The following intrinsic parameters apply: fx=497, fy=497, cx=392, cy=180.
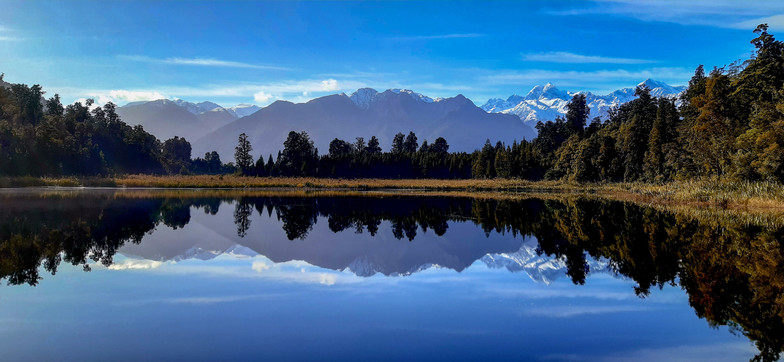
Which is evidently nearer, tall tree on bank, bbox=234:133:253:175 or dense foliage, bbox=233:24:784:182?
dense foliage, bbox=233:24:784:182

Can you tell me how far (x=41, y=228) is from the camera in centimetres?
1867

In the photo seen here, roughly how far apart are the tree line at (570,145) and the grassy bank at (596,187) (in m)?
2.71

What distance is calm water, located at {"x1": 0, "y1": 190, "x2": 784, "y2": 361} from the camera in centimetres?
728

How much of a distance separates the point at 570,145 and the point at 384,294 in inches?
3685

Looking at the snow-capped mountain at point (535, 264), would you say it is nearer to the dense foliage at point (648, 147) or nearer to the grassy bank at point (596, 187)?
the grassy bank at point (596, 187)

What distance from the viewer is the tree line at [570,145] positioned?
45031 mm

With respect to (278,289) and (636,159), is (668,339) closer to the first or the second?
(278,289)

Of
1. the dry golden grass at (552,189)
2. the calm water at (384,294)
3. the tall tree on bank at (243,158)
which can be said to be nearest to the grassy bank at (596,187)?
the dry golden grass at (552,189)

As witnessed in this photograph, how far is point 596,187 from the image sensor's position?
77500 millimetres

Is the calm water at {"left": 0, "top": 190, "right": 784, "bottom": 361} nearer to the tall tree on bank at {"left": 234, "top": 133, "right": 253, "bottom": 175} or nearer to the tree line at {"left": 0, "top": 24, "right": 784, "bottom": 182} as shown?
the tree line at {"left": 0, "top": 24, "right": 784, "bottom": 182}

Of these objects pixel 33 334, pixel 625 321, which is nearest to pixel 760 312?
pixel 625 321

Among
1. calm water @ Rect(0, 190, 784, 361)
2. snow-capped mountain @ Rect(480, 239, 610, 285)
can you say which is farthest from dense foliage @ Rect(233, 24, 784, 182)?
snow-capped mountain @ Rect(480, 239, 610, 285)

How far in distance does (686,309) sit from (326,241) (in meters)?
12.3

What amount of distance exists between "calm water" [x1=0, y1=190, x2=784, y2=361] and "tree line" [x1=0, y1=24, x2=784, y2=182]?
3027 cm
